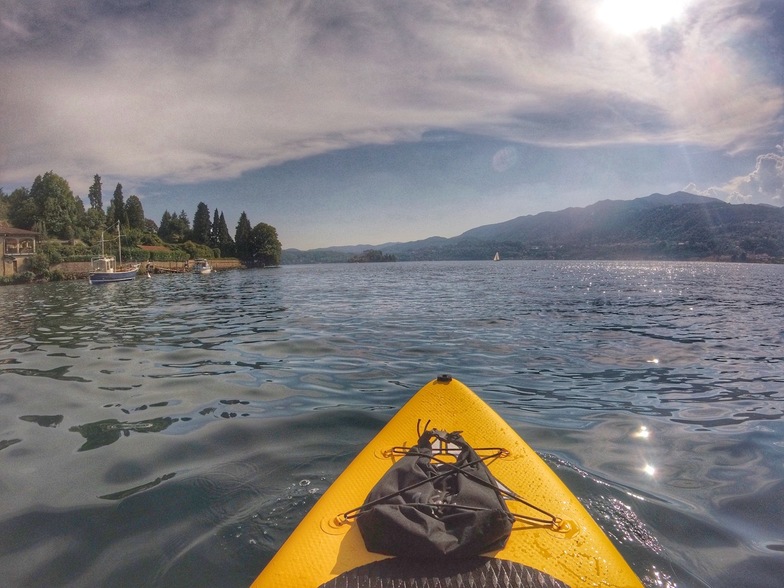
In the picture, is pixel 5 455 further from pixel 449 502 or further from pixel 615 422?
pixel 615 422

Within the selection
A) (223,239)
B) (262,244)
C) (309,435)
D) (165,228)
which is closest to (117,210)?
(165,228)

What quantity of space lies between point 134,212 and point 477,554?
11119 centimetres

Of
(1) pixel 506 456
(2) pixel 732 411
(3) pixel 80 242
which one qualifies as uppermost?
(3) pixel 80 242

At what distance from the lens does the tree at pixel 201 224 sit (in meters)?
111

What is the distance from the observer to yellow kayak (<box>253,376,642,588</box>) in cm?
242

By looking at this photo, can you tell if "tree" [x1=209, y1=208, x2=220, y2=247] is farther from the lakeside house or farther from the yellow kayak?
the yellow kayak

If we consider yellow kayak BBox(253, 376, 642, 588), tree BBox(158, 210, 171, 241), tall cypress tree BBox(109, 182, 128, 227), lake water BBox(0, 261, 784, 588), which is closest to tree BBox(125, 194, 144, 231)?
tall cypress tree BBox(109, 182, 128, 227)

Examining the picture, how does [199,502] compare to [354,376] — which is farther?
→ [354,376]

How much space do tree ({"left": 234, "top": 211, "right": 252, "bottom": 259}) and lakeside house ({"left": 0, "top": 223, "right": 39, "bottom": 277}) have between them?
61336 millimetres

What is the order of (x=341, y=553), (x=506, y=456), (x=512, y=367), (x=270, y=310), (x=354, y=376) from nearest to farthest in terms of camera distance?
(x=341, y=553) → (x=506, y=456) → (x=354, y=376) → (x=512, y=367) → (x=270, y=310)

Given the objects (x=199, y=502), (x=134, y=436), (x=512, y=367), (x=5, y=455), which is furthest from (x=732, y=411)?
(x=5, y=455)

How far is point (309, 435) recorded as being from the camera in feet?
19.7

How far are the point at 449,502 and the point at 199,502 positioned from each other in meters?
2.80

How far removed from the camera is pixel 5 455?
541 centimetres
